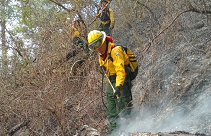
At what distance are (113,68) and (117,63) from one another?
367 mm

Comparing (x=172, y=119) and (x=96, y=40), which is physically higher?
(x=96, y=40)

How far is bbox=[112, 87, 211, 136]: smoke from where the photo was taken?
3863 millimetres

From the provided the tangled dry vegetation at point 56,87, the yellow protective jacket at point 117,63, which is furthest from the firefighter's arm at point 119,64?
the tangled dry vegetation at point 56,87

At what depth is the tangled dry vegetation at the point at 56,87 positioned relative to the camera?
16.5 feet

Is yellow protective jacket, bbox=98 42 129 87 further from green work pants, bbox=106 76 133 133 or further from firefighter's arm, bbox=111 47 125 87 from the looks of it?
green work pants, bbox=106 76 133 133

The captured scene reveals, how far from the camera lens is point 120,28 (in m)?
10.5

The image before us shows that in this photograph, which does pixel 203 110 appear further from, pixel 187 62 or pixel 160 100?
pixel 187 62

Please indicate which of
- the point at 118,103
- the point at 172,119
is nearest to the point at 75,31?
the point at 118,103

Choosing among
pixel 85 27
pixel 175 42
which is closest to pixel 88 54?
pixel 85 27

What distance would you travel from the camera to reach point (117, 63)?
4.27 metres

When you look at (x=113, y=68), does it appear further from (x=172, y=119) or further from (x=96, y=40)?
(x=172, y=119)

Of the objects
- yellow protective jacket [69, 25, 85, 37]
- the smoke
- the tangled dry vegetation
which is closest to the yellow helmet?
the tangled dry vegetation

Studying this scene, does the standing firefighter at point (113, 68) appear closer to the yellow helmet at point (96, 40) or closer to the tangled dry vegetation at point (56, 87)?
the yellow helmet at point (96, 40)

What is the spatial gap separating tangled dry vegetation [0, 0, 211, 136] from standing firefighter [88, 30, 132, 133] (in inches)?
30.0
